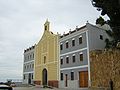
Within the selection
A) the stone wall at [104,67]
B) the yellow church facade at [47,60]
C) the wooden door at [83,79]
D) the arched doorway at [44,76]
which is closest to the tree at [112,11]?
the stone wall at [104,67]

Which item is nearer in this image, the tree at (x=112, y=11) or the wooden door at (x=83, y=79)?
the tree at (x=112, y=11)

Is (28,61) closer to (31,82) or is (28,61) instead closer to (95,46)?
(31,82)

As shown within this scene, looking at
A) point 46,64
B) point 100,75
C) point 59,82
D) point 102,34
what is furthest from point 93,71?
point 46,64

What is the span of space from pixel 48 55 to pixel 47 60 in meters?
1.12

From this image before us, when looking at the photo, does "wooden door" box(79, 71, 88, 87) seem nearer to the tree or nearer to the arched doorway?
the arched doorway

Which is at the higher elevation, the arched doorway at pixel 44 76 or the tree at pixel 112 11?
the tree at pixel 112 11

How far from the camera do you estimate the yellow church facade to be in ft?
155

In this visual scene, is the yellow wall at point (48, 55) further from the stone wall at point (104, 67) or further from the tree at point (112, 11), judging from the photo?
the tree at point (112, 11)

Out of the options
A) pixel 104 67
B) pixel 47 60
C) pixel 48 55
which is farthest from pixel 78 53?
pixel 47 60

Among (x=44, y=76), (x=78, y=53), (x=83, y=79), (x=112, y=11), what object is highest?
(x=112, y=11)

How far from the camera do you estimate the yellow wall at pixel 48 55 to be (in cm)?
4722

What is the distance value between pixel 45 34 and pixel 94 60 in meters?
19.5

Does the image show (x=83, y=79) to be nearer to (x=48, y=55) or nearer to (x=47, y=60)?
(x=48, y=55)

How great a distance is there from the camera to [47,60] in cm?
5072
